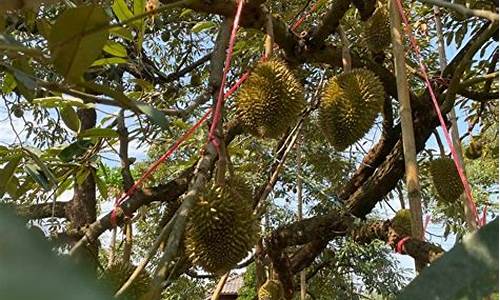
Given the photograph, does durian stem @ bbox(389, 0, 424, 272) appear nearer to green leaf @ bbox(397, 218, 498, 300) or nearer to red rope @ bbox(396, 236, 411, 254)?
red rope @ bbox(396, 236, 411, 254)

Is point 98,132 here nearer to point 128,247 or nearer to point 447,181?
point 128,247

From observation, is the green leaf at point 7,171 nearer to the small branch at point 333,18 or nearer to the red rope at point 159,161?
the red rope at point 159,161

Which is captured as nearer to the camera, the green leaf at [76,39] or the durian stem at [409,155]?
the green leaf at [76,39]

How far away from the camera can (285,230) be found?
1434 mm

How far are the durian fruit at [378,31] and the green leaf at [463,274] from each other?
45.0 inches

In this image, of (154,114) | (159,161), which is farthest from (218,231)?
(154,114)

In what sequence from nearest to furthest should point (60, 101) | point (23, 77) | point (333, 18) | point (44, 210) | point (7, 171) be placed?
point (23, 77) → point (7, 171) → point (60, 101) → point (333, 18) → point (44, 210)

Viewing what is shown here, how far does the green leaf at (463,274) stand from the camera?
17 centimetres

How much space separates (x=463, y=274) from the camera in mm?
172

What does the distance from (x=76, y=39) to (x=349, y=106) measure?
64 centimetres

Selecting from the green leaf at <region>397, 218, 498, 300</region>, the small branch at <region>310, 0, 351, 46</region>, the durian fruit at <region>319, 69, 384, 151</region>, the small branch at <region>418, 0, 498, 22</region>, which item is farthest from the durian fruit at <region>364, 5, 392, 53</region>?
the green leaf at <region>397, 218, 498, 300</region>

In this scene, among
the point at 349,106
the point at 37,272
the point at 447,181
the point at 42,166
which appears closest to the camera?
the point at 37,272

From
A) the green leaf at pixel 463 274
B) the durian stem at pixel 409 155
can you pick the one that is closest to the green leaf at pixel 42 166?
the durian stem at pixel 409 155

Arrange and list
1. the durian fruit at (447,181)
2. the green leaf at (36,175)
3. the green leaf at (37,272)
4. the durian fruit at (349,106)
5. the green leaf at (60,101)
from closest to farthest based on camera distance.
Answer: the green leaf at (37,272)
the green leaf at (36,175)
the green leaf at (60,101)
the durian fruit at (349,106)
the durian fruit at (447,181)
